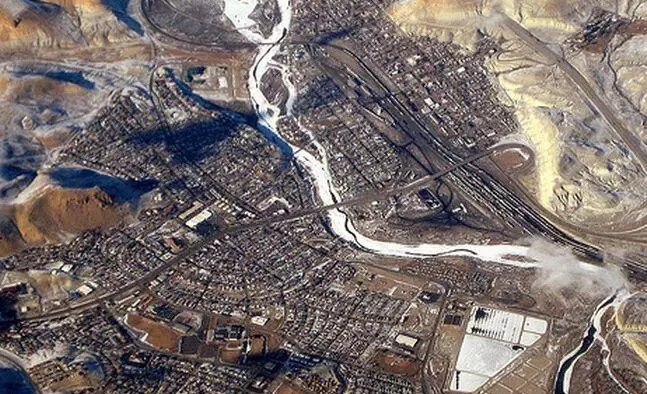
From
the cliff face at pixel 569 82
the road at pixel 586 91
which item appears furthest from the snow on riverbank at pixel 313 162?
the road at pixel 586 91

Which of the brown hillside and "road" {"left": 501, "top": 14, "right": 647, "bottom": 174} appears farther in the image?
"road" {"left": 501, "top": 14, "right": 647, "bottom": 174}

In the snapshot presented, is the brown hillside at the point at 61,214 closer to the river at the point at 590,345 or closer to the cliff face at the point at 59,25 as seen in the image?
the cliff face at the point at 59,25

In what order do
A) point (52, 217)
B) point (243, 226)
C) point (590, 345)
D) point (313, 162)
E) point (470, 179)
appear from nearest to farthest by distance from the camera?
point (590, 345), point (52, 217), point (243, 226), point (470, 179), point (313, 162)

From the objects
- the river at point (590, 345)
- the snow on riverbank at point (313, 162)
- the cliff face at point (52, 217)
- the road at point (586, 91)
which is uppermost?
the road at point (586, 91)

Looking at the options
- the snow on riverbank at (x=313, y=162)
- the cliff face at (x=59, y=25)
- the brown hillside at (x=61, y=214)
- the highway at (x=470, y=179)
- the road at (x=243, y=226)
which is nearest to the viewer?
the road at (x=243, y=226)

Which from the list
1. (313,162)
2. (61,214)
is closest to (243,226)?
(313,162)

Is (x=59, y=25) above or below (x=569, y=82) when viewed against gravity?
below

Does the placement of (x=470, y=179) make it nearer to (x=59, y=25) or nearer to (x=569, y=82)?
(x=569, y=82)

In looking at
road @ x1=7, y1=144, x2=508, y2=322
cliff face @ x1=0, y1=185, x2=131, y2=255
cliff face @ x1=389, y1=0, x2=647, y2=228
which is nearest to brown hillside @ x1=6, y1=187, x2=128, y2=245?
cliff face @ x1=0, y1=185, x2=131, y2=255

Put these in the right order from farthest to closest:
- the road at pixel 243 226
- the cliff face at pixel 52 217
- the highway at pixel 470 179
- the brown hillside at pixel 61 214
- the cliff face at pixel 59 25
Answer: the cliff face at pixel 59 25 < the highway at pixel 470 179 < the brown hillside at pixel 61 214 < the cliff face at pixel 52 217 < the road at pixel 243 226

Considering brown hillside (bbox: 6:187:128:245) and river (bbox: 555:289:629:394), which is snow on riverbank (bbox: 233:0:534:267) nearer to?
river (bbox: 555:289:629:394)
